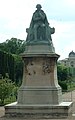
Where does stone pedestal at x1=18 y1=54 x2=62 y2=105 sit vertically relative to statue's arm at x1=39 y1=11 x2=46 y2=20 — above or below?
below

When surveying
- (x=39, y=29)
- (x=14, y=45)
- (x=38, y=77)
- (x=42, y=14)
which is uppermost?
(x=14, y=45)

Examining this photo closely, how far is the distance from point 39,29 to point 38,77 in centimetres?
251

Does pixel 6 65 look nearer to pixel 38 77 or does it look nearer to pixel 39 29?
pixel 39 29

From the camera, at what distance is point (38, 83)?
21.2m

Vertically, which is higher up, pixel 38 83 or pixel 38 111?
pixel 38 83

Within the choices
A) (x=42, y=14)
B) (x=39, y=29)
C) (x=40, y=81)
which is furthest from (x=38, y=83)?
(x=42, y=14)

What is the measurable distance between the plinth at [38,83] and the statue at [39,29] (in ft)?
1.54

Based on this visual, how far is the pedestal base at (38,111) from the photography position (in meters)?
19.6

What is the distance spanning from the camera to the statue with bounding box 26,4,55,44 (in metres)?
21.9

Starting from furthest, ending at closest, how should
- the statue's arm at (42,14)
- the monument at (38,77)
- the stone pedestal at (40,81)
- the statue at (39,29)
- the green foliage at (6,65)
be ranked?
the green foliage at (6,65) → the statue's arm at (42,14) → the statue at (39,29) → the stone pedestal at (40,81) → the monument at (38,77)

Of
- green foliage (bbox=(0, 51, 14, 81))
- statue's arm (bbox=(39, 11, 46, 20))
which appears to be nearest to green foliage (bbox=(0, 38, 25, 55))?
green foliage (bbox=(0, 51, 14, 81))

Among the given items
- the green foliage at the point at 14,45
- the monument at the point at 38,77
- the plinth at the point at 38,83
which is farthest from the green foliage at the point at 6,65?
the green foliage at the point at 14,45

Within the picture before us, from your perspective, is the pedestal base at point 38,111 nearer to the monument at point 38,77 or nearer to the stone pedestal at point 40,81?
the monument at point 38,77

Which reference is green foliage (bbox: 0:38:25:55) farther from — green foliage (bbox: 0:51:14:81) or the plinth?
the plinth
